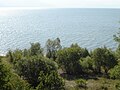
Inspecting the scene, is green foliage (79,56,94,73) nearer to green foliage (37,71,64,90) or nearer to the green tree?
the green tree

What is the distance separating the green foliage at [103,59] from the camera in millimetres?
77438

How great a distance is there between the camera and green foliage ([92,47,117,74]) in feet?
254

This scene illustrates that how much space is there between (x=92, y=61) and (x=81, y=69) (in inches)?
171

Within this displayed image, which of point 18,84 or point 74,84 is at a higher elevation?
point 18,84

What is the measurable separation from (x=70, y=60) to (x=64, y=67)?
302cm

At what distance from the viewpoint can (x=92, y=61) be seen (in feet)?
259

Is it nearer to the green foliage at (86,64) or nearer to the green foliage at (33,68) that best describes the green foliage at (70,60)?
the green foliage at (86,64)

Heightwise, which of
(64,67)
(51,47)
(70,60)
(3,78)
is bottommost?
(64,67)

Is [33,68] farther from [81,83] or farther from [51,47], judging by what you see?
[51,47]

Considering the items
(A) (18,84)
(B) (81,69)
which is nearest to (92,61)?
(B) (81,69)

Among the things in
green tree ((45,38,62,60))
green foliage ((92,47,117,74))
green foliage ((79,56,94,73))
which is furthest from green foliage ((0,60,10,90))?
green tree ((45,38,62,60))

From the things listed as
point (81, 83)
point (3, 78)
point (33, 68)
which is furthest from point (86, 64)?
point (3, 78)

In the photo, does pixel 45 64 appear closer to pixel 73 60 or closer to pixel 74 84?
pixel 74 84

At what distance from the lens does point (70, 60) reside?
77.9 metres
